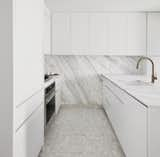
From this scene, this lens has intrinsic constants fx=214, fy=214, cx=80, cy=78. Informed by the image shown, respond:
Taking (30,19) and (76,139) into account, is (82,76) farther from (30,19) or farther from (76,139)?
(30,19)

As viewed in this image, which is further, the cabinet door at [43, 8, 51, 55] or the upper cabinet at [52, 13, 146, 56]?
the upper cabinet at [52, 13, 146, 56]

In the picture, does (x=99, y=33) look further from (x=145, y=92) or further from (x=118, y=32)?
(x=145, y=92)

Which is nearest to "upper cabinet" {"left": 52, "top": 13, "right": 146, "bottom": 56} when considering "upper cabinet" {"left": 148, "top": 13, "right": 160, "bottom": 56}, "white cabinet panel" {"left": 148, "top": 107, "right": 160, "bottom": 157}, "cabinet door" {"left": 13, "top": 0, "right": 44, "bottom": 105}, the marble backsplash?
"upper cabinet" {"left": 148, "top": 13, "right": 160, "bottom": 56}

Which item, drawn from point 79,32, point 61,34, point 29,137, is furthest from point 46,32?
point 29,137

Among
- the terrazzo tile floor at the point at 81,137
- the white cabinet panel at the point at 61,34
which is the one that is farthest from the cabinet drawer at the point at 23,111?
the white cabinet panel at the point at 61,34

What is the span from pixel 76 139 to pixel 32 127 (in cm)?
116

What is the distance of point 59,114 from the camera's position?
4.70 m

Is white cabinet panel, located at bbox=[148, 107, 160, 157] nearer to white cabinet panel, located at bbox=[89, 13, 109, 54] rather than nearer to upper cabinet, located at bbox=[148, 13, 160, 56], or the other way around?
white cabinet panel, located at bbox=[89, 13, 109, 54]

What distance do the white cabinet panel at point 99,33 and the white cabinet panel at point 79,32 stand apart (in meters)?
0.11

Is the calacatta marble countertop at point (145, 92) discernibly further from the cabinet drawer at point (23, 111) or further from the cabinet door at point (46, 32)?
the cabinet door at point (46, 32)

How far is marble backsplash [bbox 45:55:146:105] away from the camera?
5672 mm

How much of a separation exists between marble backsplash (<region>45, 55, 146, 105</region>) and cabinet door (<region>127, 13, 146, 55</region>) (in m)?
0.49
